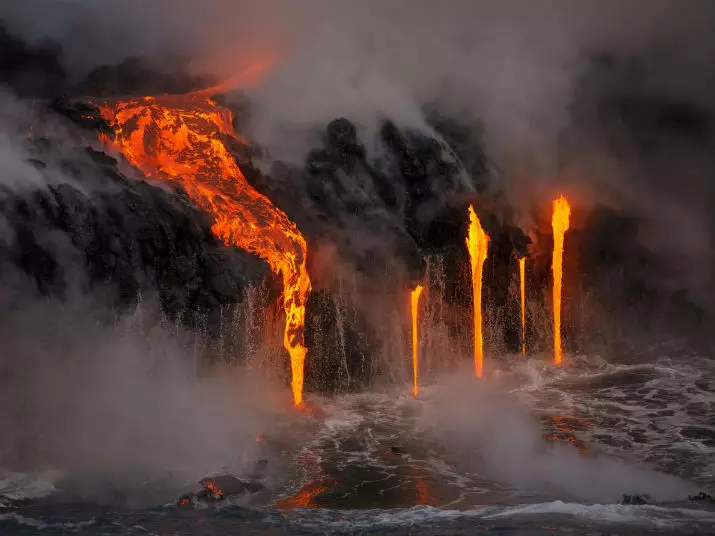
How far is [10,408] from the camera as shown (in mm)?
18922

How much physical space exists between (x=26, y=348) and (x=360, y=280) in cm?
1069

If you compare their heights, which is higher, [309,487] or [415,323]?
[415,323]

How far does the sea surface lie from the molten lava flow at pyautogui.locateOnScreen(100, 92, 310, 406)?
3549 millimetres

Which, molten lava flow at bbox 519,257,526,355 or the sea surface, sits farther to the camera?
molten lava flow at bbox 519,257,526,355

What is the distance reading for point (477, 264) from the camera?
28625 millimetres

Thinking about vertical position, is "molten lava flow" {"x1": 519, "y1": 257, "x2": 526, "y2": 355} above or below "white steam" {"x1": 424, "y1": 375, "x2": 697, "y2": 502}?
above

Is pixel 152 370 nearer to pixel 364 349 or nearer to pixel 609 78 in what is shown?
→ pixel 364 349

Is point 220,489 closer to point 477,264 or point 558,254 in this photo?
point 477,264

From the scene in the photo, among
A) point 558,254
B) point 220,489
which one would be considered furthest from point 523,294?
point 220,489

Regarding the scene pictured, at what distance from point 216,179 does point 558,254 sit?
13.7 m

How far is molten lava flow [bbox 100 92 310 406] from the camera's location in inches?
973

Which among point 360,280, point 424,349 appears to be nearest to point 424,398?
point 424,349

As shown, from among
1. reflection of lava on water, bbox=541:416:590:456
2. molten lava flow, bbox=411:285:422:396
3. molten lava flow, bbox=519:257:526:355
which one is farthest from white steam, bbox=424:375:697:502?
molten lava flow, bbox=519:257:526:355

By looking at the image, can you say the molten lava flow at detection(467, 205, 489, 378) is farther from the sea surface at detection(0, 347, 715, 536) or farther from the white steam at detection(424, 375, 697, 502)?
the white steam at detection(424, 375, 697, 502)
